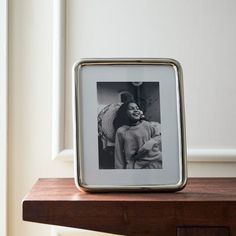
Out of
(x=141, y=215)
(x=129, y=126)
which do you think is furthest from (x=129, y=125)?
(x=141, y=215)

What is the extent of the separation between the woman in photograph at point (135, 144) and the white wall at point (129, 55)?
19 cm

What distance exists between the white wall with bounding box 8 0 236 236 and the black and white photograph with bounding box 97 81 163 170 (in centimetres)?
18

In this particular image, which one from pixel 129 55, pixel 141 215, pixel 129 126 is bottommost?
pixel 141 215

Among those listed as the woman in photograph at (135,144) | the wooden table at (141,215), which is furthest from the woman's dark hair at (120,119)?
the wooden table at (141,215)

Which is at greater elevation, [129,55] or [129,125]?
[129,55]

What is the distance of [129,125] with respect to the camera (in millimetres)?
619

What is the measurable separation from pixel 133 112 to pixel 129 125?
0.06 feet

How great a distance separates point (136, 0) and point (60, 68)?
0.56ft

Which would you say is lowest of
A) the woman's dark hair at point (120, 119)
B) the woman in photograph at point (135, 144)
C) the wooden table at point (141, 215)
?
the wooden table at point (141, 215)

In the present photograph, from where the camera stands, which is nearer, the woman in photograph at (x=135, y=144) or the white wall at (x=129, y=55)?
the woman in photograph at (x=135, y=144)

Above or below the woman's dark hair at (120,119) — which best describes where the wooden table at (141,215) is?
below

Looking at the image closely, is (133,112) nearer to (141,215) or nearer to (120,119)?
(120,119)

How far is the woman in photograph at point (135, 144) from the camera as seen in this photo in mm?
611

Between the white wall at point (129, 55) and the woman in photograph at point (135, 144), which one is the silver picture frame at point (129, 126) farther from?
the white wall at point (129, 55)
